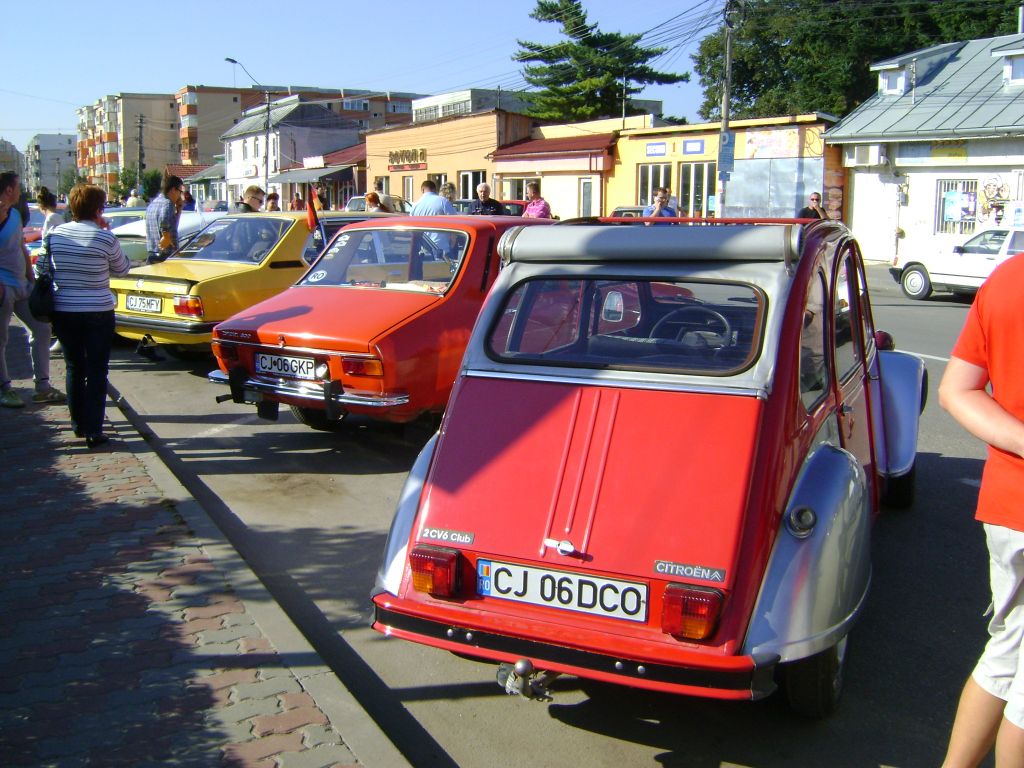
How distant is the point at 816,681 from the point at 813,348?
1.27 m

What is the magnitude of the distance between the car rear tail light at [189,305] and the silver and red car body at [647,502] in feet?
19.5

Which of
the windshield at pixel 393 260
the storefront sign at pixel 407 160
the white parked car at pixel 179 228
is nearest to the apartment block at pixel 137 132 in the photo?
the storefront sign at pixel 407 160

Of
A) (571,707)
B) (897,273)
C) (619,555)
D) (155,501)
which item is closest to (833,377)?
(619,555)

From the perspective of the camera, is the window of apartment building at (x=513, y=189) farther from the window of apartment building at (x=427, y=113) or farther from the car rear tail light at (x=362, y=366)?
the car rear tail light at (x=362, y=366)

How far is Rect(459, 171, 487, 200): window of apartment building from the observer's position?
4484cm

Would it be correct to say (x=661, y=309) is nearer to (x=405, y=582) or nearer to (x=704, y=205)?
(x=405, y=582)

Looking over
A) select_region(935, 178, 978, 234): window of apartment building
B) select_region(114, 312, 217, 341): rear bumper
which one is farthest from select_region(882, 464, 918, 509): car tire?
select_region(935, 178, 978, 234): window of apartment building

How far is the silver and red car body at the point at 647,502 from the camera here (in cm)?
304

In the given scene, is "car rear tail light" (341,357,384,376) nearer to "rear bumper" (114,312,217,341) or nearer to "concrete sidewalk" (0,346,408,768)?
"concrete sidewalk" (0,346,408,768)

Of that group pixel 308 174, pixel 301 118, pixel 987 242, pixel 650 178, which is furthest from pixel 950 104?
pixel 301 118

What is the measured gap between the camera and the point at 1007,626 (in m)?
2.64

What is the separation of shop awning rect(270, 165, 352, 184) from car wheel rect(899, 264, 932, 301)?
41.2 metres

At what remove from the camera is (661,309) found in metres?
4.13

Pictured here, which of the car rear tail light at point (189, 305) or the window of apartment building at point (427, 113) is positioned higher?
the window of apartment building at point (427, 113)
